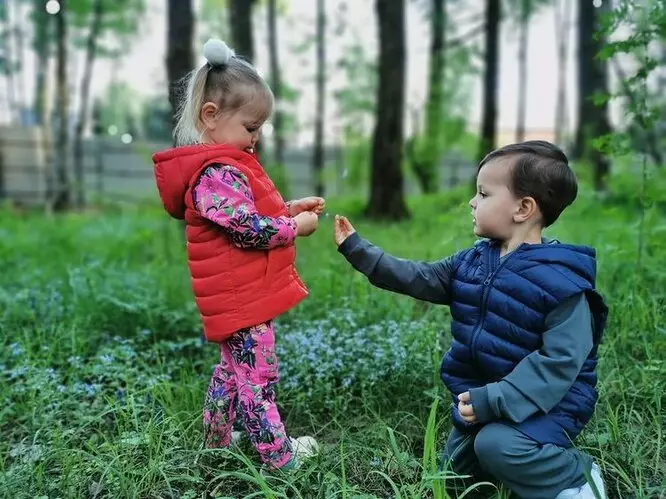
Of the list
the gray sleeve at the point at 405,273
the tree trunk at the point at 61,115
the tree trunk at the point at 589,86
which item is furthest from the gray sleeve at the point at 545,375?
the tree trunk at the point at 61,115

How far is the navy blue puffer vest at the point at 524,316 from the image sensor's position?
7.12ft

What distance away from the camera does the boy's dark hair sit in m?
2.26

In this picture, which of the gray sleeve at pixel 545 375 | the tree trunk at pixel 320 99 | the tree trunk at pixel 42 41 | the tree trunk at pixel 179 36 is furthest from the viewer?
the tree trunk at pixel 320 99

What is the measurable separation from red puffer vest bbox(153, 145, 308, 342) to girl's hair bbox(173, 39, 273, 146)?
155 millimetres

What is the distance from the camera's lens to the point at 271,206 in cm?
263

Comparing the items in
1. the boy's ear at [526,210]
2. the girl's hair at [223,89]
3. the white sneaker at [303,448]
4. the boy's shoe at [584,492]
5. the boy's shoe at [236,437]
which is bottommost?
the boy's shoe at [236,437]

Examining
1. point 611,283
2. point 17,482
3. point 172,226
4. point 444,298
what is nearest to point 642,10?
point 611,283

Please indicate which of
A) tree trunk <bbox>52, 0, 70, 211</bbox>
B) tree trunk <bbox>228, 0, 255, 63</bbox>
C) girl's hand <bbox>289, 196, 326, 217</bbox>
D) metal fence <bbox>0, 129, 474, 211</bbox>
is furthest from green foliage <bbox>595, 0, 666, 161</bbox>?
metal fence <bbox>0, 129, 474, 211</bbox>

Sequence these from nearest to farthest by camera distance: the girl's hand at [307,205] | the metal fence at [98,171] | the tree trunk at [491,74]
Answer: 1. the girl's hand at [307,205]
2. the tree trunk at [491,74]
3. the metal fence at [98,171]

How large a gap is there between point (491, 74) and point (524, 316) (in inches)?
484

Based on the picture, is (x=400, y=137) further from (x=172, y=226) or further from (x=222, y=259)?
(x=222, y=259)

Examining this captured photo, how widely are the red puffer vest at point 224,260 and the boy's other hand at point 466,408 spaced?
2.46 ft

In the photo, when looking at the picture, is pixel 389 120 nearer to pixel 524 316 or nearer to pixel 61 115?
pixel 61 115

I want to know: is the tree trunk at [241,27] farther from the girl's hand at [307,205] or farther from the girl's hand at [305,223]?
the girl's hand at [305,223]
